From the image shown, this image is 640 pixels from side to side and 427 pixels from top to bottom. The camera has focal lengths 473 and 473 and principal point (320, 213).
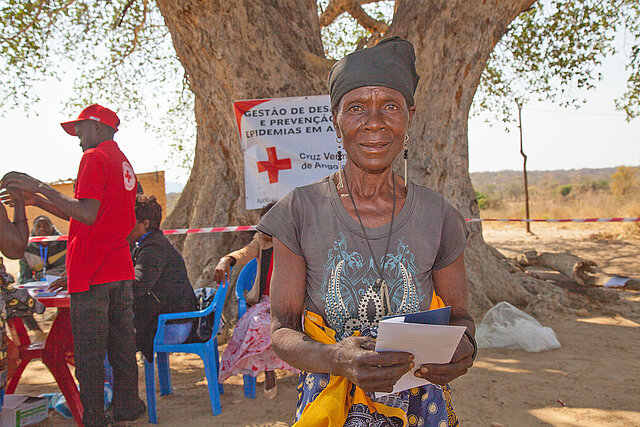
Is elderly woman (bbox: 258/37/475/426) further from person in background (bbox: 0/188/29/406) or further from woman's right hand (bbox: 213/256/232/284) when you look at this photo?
woman's right hand (bbox: 213/256/232/284)

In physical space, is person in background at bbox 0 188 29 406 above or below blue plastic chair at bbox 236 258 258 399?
above

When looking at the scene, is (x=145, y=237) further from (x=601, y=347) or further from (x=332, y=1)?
(x=332, y=1)

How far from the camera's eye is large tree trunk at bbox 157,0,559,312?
536 cm

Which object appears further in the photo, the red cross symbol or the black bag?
the red cross symbol

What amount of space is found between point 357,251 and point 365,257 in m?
0.03

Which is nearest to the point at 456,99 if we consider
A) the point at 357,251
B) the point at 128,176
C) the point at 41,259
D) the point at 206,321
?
the point at 206,321

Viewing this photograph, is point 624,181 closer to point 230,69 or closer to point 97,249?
point 230,69

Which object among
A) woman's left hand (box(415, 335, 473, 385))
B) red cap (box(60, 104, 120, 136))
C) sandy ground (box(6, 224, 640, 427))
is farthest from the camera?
sandy ground (box(6, 224, 640, 427))

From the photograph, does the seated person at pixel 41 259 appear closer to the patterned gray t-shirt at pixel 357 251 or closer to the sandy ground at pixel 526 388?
the sandy ground at pixel 526 388

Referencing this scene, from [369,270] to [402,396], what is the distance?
41 cm

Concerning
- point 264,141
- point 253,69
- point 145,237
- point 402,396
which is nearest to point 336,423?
point 402,396

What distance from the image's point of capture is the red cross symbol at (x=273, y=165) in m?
5.35

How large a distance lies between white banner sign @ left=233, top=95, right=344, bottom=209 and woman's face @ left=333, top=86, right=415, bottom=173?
3.66 m

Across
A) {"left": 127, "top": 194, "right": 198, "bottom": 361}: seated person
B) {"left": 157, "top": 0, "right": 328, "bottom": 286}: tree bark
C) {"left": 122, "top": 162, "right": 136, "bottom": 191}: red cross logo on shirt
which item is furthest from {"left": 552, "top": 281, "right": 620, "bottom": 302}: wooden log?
{"left": 122, "top": 162, "right": 136, "bottom": 191}: red cross logo on shirt
